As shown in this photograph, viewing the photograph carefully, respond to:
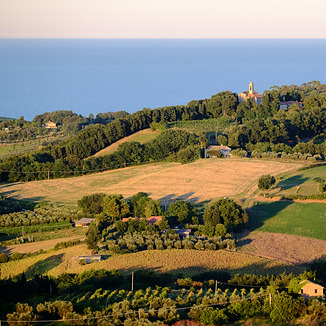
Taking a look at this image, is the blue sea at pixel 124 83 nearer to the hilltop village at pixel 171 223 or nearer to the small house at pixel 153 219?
the hilltop village at pixel 171 223

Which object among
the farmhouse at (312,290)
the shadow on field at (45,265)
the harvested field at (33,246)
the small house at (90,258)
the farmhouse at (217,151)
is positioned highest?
the farmhouse at (217,151)

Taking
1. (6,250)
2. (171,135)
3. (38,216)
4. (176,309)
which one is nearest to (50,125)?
(171,135)

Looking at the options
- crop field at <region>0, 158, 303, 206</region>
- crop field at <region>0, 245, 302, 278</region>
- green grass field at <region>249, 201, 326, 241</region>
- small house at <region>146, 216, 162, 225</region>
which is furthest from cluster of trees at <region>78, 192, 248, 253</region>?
crop field at <region>0, 158, 303, 206</region>

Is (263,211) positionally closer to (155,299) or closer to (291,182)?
(291,182)

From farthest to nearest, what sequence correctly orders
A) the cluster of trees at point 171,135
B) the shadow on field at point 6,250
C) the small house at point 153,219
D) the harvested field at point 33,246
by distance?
the cluster of trees at point 171,135 < the small house at point 153,219 < the harvested field at point 33,246 < the shadow on field at point 6,250

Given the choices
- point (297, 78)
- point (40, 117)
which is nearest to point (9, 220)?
point (40, 117)

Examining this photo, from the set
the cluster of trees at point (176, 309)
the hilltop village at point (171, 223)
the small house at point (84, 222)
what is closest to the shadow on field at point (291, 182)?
the hilltop village at point (171, 223)

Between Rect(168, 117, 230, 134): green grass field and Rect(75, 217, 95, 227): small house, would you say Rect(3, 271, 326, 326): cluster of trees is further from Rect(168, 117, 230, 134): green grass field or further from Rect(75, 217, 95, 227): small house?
Rect(168, 117, 230, 134): green grass field
